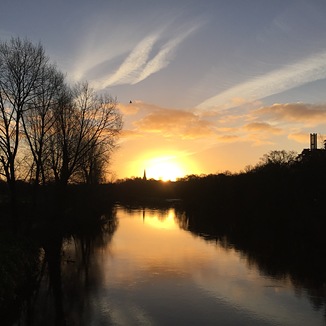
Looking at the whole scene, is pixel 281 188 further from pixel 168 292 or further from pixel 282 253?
pixel 168 292

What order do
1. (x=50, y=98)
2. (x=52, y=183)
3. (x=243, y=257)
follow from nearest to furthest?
(x=243, y=257) < (x=50, y=98) < (x=52, y=183)

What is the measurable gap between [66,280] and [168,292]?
19.9ft

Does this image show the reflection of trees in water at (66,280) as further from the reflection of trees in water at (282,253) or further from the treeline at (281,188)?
the treeline at (281,188)

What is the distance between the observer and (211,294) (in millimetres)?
19188

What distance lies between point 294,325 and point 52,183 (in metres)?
35.8

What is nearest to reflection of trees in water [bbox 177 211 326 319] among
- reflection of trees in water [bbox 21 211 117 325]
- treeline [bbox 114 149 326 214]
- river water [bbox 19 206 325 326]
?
river water [bbox 19 206 325 326]

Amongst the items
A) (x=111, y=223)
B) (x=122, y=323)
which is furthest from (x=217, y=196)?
(x=122, y=323)

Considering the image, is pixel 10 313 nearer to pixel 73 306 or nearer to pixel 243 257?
pixel 73 306

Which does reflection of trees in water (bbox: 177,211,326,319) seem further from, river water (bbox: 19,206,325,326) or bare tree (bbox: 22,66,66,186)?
bare tree (bbox: 22,66,66,186)

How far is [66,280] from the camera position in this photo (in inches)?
875

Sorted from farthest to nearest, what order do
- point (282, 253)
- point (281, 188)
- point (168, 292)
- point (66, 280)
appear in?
point (281, 188) → point (282, 253) → point (66, 280) → point (168, 292)

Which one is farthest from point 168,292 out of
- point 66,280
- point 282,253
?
point 282,253

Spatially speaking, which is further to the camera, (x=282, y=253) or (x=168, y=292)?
(x=282, y=253)

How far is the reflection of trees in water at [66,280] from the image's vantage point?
16078mm
